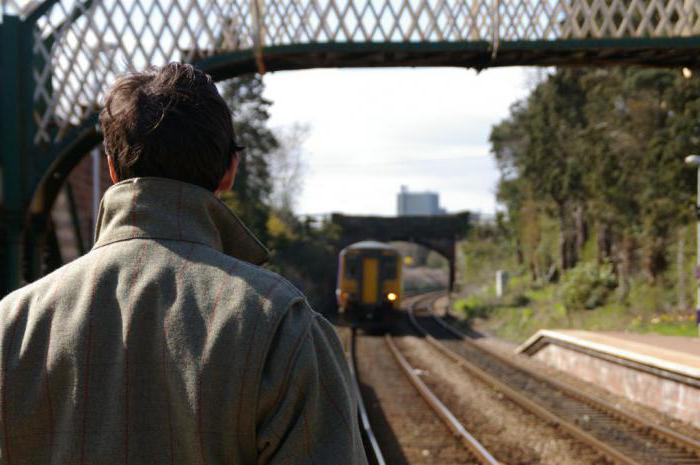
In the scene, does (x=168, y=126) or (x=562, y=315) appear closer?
(x=168, y=126)

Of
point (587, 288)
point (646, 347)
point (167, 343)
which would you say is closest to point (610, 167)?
point (587, 288)

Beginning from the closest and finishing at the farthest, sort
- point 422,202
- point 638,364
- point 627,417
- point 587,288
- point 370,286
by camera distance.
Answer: point 627,417 → point 638,364 → point 587,288 → point 370,286 → point 422,202

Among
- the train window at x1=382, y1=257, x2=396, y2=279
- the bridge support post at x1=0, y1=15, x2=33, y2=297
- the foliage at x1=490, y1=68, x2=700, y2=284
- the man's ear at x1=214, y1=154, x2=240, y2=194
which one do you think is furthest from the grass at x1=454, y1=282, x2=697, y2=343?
the man's ear at x1=214, y1=154, x2=240, y2=194

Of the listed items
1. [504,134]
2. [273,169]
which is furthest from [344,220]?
[504,134]

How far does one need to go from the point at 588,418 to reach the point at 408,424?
258 cm

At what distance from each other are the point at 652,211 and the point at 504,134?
2067 cm

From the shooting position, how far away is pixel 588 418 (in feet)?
32.6

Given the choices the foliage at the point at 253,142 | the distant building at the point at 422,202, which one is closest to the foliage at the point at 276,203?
the foliage at the point at 253,142

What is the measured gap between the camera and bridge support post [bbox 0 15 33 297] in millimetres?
6727

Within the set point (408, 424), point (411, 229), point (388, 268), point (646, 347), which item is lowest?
point (408, 424)

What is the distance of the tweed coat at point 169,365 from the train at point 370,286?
23.5 metres

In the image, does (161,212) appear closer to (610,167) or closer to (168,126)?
(168,126)

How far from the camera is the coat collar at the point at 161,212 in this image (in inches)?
56.6

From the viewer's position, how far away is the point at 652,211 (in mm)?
20375
